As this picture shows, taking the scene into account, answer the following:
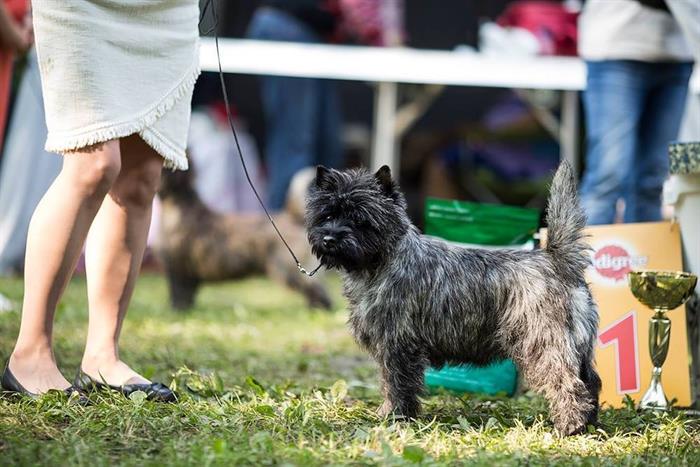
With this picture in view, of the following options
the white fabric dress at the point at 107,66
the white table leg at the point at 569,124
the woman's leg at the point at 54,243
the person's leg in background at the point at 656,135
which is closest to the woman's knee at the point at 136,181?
the white fabric dress at the point at 107,66

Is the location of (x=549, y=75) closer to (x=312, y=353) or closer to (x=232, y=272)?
(x=232, y=272)

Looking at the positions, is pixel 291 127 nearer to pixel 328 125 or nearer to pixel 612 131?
pixel 328 125

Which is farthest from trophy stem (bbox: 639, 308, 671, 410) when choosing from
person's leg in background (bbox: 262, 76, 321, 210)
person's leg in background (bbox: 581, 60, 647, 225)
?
person's leg in background (bbox: 262, 76, 321, 210)

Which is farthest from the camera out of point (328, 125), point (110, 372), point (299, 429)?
point (328, 125)

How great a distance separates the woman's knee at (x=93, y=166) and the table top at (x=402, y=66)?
4.18 metres

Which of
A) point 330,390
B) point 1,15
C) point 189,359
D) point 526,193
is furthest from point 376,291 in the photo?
point 526,193

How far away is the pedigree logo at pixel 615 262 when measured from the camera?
369 cm

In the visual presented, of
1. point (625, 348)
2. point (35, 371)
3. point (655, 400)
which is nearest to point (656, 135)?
point (625, 348)

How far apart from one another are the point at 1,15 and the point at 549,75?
4.12 metres

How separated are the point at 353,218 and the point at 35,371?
3.62ft

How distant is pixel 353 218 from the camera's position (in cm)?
288

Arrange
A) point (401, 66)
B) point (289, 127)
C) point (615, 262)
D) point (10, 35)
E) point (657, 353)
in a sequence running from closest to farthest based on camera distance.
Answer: point (657, 353), point (615, 262), point (10, 35), point (401, 66), point (289, 127)

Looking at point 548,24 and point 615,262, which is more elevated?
point 548,24

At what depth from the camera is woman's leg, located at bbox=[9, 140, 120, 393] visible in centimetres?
288
